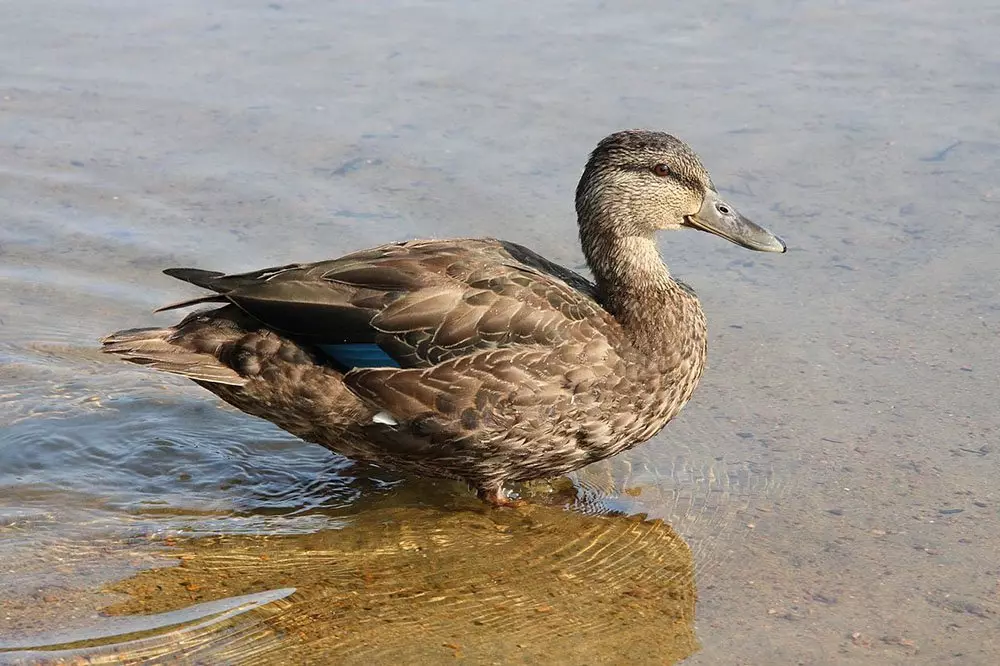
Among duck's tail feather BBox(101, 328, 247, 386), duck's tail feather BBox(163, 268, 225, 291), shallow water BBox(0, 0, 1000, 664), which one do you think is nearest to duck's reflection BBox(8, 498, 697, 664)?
shallow water BBox(0, 0, 1000, 664)

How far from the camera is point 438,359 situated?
6352mm

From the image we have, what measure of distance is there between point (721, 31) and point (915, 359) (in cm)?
454

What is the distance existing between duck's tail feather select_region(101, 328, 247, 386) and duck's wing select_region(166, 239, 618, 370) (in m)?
0.29

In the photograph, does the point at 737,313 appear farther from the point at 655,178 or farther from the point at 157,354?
the point at 157,354

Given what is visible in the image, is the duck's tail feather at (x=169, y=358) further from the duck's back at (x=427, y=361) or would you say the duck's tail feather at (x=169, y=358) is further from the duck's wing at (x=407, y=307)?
the duck's wing at (x=407, y=307)

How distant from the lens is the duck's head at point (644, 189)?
684 cm

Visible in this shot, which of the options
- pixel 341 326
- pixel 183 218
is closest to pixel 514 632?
pixel 341 326

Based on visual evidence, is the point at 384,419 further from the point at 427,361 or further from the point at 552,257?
the point at 552,257

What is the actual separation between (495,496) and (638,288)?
120cm

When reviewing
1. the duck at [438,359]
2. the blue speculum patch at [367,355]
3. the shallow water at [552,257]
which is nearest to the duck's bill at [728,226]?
the duck at [438,359]

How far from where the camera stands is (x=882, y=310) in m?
7.96

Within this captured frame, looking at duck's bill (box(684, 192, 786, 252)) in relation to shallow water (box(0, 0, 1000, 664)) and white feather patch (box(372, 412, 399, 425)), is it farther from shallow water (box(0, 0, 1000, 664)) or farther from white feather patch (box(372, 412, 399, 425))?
white feather patch (box(372, 412, 399, 425))

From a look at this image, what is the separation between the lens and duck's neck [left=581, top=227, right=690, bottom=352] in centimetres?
664

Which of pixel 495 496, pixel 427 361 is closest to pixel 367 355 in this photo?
pixel 427 361
